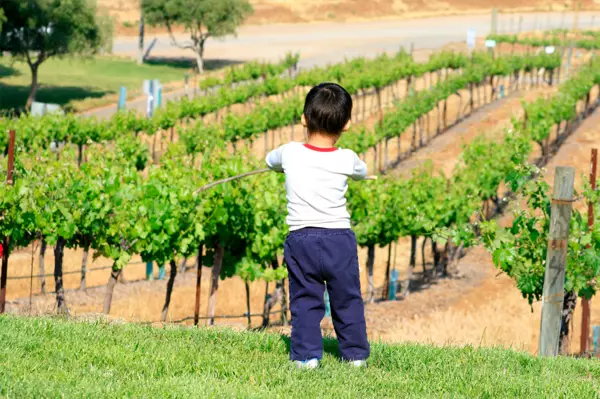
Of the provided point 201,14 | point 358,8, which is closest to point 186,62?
point 201,14

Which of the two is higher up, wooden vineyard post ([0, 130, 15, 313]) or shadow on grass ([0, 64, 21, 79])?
wooden vineyard post ([0, 130, 15, 313])

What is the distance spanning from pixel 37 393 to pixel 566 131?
1391 inches

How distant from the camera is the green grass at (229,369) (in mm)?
5148

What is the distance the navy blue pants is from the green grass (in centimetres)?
16

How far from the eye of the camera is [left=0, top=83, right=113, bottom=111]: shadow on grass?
159ft

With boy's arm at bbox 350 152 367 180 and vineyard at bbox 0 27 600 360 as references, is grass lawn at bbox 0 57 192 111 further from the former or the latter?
boy's arm at bbox 350 152 367 180

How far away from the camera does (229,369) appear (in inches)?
221

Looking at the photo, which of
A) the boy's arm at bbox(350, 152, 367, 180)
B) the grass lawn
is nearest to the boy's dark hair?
the boy's arm at bbox(350, 152, 367, 180)

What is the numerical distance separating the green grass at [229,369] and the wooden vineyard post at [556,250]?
0.90 m

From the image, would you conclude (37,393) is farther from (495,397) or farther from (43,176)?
(43,176)

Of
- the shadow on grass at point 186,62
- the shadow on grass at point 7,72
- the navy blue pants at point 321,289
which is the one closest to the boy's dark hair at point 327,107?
the navy blue pants at point 321,289

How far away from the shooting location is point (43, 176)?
1432 centimetres

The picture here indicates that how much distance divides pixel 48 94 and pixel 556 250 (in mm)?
46655

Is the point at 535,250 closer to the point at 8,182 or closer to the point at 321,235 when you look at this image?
the point at 321,235
